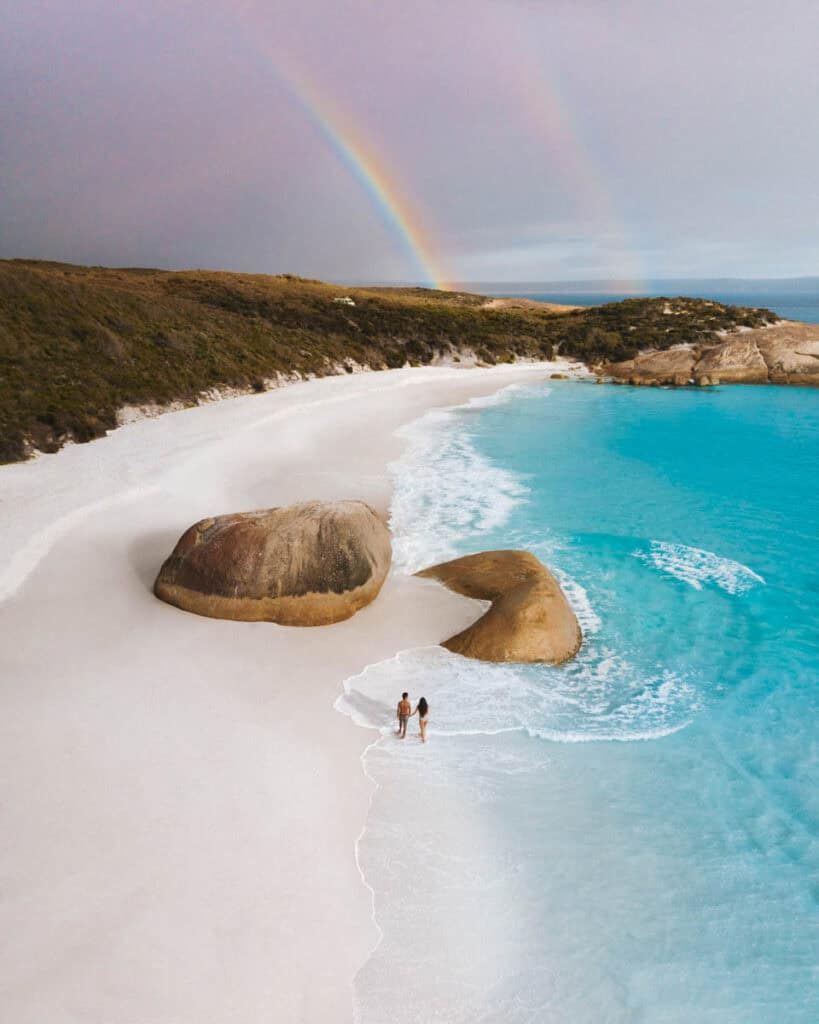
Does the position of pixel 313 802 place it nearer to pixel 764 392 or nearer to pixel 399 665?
pixel 399 665

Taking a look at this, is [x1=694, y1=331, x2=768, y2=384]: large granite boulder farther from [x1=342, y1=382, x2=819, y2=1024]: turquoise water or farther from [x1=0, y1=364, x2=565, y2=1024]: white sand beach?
[x1=0, y1=364, x2=565, y2=1024]: white sand beach

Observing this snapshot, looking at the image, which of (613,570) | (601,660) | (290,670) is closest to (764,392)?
(613,570)

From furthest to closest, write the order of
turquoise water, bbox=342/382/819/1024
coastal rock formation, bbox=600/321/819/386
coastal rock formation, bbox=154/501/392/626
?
coastal rock formation, bbox=600/321/819/386
coastal rock formation, bbox=154/501/392/626
turquoise water, bbox=342/382/819/1024

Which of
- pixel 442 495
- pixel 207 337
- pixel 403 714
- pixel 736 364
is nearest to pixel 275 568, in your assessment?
pixel 403 714

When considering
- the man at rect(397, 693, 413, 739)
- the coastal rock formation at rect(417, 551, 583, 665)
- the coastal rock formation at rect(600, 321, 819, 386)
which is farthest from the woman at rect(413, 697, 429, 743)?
the coastal rock formation at rect(600, 321, 819, 386)

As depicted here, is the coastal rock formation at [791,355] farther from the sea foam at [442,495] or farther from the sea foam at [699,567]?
the sea foam at [699,567]

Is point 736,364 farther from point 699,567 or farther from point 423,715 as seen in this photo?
point 423,715

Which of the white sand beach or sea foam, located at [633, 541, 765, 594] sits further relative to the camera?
sea foam, located at [633, 541, 765, 594]
